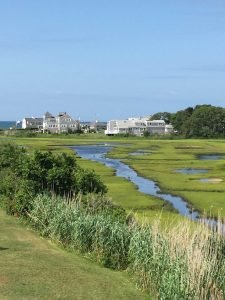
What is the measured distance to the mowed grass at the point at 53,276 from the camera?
571 inches

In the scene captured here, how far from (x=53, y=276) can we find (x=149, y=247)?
290 centimetres

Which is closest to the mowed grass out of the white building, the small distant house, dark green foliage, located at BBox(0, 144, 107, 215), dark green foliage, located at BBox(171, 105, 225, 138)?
dark green foliage, located at BBox(0, 144, 107, 215)

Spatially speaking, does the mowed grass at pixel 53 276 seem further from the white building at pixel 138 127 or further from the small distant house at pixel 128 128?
the small distant house at pixel 128 128

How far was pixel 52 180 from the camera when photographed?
27.5 meters

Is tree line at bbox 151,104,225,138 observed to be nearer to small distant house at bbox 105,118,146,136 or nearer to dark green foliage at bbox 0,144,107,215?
small distant house at bbox 105,118,146,136

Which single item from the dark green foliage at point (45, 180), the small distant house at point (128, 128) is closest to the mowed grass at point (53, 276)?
the dark green foliage at point (45, 180)

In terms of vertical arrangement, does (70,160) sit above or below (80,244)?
above

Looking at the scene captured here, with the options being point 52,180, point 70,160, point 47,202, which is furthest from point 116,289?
point 70,160

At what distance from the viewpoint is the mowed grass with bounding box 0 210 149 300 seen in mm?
14516

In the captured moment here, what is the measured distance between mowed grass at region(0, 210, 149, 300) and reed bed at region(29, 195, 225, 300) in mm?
585

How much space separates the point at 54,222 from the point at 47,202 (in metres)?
2.75

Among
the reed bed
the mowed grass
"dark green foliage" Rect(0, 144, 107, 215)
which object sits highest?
"dark green foliage" Rect(0, 144, 107, 215)

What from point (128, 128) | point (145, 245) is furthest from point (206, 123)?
point (145, 245)

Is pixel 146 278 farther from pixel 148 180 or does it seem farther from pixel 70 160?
pixel 148 180
